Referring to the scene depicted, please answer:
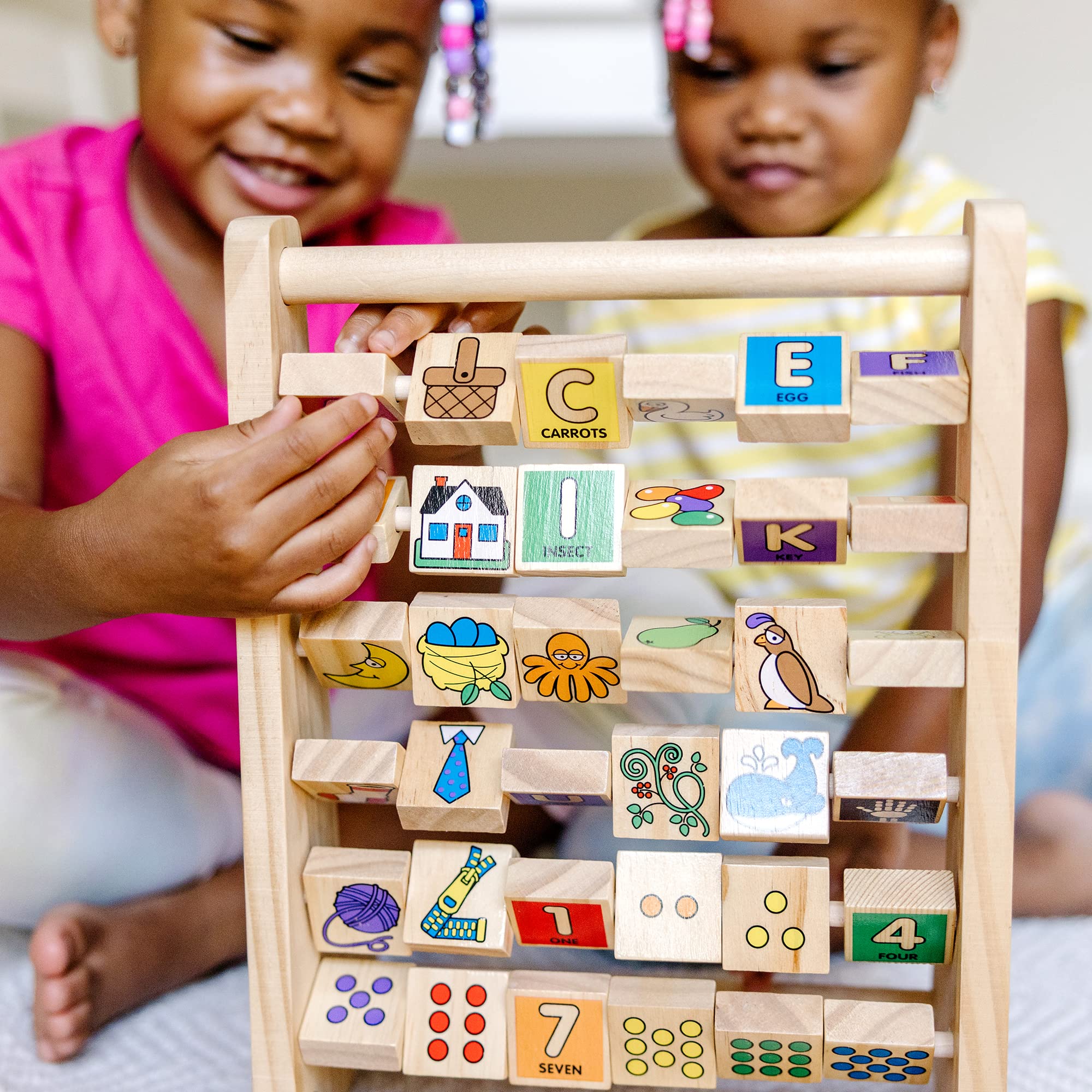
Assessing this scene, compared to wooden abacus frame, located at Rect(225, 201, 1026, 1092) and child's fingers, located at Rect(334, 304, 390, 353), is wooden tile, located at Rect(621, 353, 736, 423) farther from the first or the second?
child's fingers, located at Rect(334, 304, 390, 353)

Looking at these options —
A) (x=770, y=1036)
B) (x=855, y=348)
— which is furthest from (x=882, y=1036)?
(x=855, y=348)

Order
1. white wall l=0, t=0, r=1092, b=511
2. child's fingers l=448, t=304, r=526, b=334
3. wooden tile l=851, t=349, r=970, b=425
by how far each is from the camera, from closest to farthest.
→ 1. wooden tile l=851, t=349, r=970, b=425
2. child's fingers l=448, t=304, r=526, b=334
3. white wall l=0, t=0, r=1092, b=511

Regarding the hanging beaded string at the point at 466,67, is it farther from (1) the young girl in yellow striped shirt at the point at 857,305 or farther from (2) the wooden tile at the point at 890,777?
(2) the wooden tile at the point at 890,777

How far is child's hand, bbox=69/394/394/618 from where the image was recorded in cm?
46

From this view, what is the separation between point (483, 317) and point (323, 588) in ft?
0.55

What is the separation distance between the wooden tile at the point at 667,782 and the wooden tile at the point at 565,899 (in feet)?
0.08

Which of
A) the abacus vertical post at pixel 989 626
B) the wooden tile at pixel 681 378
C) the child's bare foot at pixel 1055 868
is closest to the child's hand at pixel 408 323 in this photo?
the wooden tile at pixel 681 378

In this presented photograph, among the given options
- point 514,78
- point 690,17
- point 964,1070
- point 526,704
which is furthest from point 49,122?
point 964,1070

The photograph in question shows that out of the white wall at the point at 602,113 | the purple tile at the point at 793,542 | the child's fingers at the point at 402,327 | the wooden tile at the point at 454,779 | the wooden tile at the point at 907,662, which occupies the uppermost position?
the white wall at the point at 602,113

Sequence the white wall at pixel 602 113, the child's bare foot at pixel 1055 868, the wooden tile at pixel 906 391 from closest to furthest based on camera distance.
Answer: the wooden tile at pixel 906 391 → the child's bare foot at pixel 1055 868 → the white wall at pixel 602 113

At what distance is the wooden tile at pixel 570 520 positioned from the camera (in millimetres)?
469

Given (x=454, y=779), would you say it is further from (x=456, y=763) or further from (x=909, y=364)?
(x=909, y=364)

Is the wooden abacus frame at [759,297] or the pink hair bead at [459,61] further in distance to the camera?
the pink hair bead at [459,61]

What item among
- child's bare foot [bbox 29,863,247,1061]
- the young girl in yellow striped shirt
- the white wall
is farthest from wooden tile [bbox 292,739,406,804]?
the white wall
